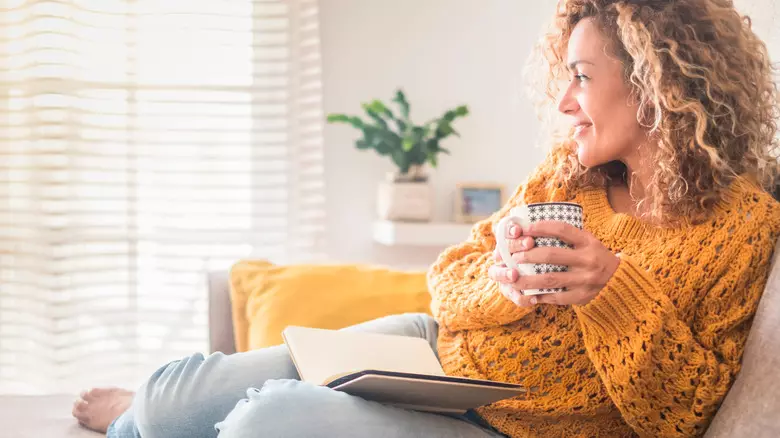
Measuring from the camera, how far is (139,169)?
2.76 m

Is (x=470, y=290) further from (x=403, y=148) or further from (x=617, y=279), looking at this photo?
(x=403, y=148)

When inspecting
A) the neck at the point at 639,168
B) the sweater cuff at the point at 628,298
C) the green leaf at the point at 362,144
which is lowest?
the sweater cuff at the point at 628,298

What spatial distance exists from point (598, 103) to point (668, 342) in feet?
1.26

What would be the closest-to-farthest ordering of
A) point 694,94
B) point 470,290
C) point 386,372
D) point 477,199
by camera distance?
point 386,372
point 694,94
point 470,290
point 477,199

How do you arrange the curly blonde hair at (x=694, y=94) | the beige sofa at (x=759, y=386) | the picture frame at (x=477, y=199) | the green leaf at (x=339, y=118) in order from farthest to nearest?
the picture frame at (x=477, y=199)
the green leaf at (x=339, y=118)
the curly blonde hair at (x=694, y=94)
the beige sofa at (x=759, y=386)

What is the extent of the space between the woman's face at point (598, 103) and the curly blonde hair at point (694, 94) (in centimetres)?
2

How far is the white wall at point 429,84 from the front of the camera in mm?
2967

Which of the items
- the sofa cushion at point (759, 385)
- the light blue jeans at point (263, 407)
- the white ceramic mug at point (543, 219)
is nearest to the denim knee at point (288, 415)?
the light blue jeans at point (263, 407)

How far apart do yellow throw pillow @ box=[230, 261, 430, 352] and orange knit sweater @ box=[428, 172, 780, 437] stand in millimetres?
405

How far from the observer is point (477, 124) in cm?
304

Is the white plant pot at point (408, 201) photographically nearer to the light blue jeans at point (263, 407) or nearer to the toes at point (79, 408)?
the light blue jeans at point (263, 407)

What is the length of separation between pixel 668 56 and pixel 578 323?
42 centimetres

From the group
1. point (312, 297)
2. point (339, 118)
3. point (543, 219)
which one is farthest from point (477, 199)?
point (543, 219)

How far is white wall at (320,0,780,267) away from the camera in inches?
117
